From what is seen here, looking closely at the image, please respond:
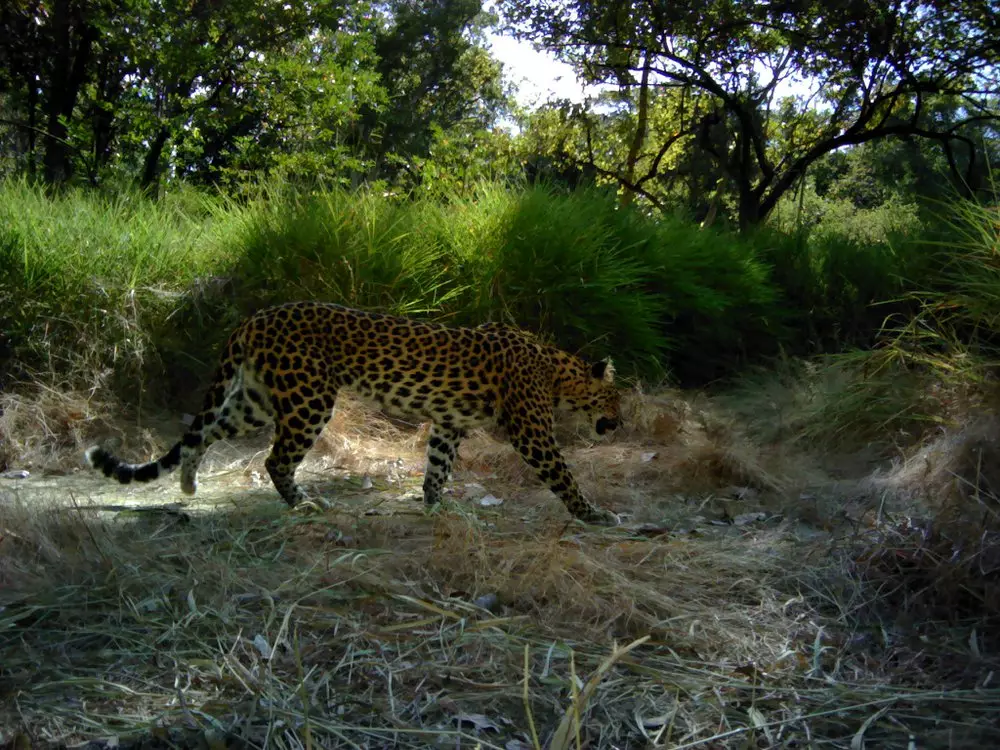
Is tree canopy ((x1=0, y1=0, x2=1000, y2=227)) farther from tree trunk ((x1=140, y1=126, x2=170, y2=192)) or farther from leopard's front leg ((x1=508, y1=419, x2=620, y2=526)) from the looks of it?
leopard's front leg ((x1=508, y1=419, x2=620, y2=526))

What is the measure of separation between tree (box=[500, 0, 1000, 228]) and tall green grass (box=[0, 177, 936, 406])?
8348mm

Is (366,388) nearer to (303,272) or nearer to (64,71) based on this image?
(303,272)

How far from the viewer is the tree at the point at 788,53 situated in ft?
52.6

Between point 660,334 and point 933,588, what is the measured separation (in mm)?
6310

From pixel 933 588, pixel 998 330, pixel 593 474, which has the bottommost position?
pixel 593 474

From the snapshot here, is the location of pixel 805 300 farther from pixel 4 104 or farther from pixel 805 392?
pixel 4 104

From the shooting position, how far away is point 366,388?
19.0 ft

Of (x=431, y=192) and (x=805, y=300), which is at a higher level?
(x=431, y=192)

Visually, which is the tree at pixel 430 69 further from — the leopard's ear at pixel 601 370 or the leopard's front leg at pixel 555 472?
the leopard's front leg at pixel 555 472

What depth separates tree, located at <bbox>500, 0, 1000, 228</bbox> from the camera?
1605 centimetres

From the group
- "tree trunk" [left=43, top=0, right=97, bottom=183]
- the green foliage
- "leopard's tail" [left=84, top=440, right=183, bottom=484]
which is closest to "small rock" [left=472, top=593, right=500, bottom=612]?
"leopard's tail" [left=84, top=440, right=183, bottom=484]

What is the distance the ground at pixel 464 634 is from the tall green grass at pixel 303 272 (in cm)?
267

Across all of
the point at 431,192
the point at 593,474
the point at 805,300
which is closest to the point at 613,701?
the point at 593,474

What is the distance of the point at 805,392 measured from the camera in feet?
27.7
